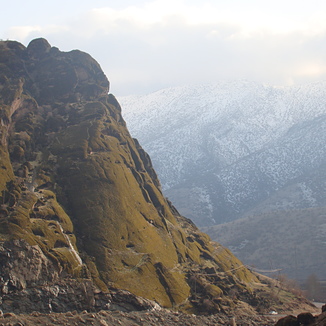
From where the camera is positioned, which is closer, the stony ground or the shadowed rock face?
the stony ground

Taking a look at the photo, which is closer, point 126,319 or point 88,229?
A: point 126,319

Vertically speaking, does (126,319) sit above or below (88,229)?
below

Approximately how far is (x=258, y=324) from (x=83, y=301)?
55315mm

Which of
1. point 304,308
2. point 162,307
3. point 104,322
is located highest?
point 104,322

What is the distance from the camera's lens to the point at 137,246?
167m

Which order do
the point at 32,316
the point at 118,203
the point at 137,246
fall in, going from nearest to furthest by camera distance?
the point at 32,316 < the point at 137,246 < the point at 118,203

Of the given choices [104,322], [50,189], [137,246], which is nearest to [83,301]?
[104,322]

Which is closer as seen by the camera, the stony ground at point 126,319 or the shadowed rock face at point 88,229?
the stony ground at point 126,319

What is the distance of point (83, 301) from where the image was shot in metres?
129

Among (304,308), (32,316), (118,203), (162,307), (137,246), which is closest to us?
(32,316)

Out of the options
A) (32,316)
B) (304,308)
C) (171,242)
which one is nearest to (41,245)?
(32,316)

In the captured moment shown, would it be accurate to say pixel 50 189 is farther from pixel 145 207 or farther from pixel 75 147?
pixel 145 207

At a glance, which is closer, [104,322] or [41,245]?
[104,322]

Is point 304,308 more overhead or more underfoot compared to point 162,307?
more underfoot
